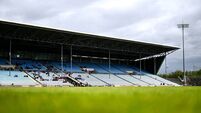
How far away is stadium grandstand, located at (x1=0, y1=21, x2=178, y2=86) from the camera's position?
47438mm

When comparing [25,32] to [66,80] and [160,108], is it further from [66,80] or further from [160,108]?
[160,108]

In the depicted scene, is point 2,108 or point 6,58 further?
point 6,58

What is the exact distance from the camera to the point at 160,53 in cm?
6994

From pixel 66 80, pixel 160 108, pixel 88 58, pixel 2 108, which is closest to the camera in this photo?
pixel 160 108

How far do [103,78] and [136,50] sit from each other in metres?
13.7

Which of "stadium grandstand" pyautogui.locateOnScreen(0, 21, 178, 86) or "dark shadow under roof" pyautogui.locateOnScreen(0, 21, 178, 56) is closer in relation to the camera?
"stadium grandstand" pyautogui.locateOnScreen(0, 21, 178, 86)

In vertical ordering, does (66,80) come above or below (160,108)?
below

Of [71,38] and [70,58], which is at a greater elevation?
[71,38]

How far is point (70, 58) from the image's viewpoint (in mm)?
62438

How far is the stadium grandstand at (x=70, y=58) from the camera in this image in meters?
47.4

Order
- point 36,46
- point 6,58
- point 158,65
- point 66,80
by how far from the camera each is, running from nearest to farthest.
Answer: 1. point 66,80
2. point 6,58
3. point 36,46
4. point 158,65

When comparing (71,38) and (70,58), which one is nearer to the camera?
(71,38)

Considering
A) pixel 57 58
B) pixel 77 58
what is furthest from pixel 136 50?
pixel 57 58

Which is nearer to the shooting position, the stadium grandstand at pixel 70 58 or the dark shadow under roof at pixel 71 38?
the stadium grandstand at pixel 70 58
